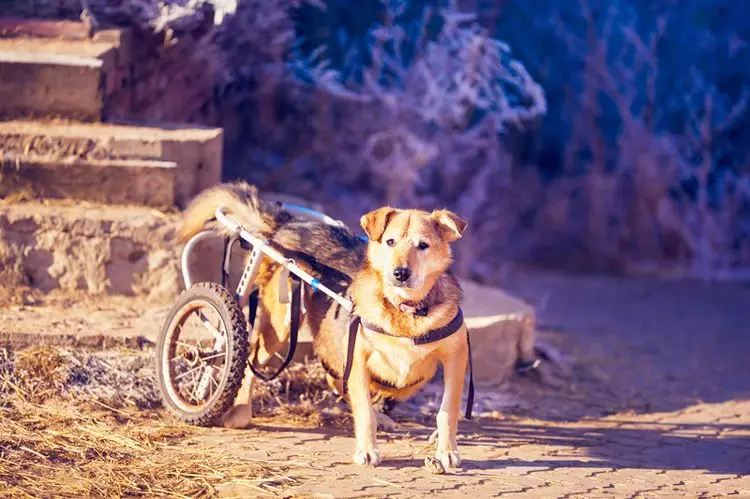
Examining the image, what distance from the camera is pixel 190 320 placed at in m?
5.86

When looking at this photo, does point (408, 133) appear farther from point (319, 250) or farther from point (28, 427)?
Result: point (28, 427)

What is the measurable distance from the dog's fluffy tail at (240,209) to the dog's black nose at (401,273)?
3.38 feet

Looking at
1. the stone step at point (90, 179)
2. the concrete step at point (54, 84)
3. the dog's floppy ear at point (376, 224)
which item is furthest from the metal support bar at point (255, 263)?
the concrete step at point (54, 84)

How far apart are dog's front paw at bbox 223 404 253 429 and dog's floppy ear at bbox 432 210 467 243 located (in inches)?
53.0

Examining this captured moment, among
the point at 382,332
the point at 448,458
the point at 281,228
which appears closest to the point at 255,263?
the point at 281,228

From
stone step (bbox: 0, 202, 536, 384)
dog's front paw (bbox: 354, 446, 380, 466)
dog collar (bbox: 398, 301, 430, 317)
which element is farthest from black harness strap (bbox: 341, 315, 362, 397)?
stone step (bbox: 0, 202, 536, 384)

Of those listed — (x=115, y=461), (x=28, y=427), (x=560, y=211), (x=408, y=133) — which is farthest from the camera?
(x=560, y=211)

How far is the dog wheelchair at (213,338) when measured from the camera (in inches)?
201

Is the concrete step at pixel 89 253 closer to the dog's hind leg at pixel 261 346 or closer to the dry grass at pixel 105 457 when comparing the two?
the dog's hind leg at pixel 261 346

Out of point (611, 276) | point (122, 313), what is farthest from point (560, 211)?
point (122, 313)

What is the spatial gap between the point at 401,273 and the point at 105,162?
113 inches

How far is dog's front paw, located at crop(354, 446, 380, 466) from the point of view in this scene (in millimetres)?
4789

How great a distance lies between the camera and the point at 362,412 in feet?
15.9

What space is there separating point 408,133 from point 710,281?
3.88 m
